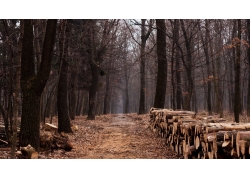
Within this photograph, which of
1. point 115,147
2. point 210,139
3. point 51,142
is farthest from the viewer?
point 115,147

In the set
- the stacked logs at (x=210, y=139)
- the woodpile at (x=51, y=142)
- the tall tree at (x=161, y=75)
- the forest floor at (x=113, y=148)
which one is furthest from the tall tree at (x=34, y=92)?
the tall tree at (x=161, y=75)

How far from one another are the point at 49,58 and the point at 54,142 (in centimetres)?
258

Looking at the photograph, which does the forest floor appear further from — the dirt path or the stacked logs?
the stacked logs

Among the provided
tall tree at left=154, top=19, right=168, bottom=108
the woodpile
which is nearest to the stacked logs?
the woodpile

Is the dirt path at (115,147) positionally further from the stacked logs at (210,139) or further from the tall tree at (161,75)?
the tall tree at (161,75)

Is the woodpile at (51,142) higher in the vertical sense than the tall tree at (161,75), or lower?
lower

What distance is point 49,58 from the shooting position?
7148 mm

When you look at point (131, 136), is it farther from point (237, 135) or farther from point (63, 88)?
point (237, 135)

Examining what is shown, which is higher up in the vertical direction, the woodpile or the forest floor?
the woodpile

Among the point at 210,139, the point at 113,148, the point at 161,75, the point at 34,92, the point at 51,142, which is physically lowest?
the point at 113,148

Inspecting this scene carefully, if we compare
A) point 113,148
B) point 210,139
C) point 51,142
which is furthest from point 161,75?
point 210,139

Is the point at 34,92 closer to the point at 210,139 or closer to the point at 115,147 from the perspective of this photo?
the point at 115,147
